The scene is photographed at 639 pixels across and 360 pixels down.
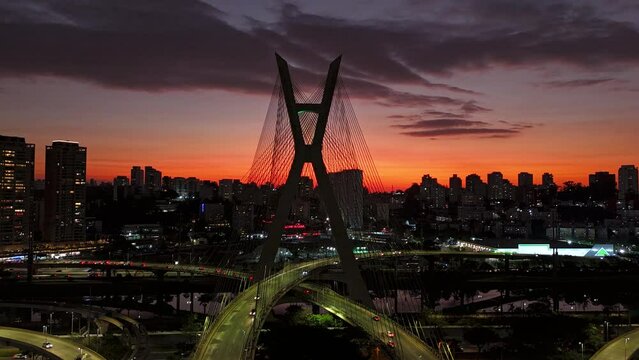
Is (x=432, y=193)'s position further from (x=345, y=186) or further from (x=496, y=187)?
(x=345, y=186)

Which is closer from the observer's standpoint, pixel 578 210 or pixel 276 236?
pixel 276 236

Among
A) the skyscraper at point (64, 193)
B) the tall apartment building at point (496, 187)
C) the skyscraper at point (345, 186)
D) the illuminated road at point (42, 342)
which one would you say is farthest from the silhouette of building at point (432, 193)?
the illuminated road at point (42, 342)

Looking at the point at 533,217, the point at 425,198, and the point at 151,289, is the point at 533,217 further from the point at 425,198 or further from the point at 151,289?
the point at 151,289

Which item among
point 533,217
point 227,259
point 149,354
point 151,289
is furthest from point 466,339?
point 533,217

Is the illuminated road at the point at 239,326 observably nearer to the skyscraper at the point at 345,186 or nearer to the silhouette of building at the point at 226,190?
the skyscraper at the point at 345,186

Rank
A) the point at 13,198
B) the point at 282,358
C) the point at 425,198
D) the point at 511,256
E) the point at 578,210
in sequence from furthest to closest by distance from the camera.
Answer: the point at 425,198, the point at 578,210, the point at 13,198, the point at 511,256, the point at 282,358

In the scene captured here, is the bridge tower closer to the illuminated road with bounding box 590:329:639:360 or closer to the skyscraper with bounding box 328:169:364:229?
the skyscraper with bounding box 328:169:364:229
